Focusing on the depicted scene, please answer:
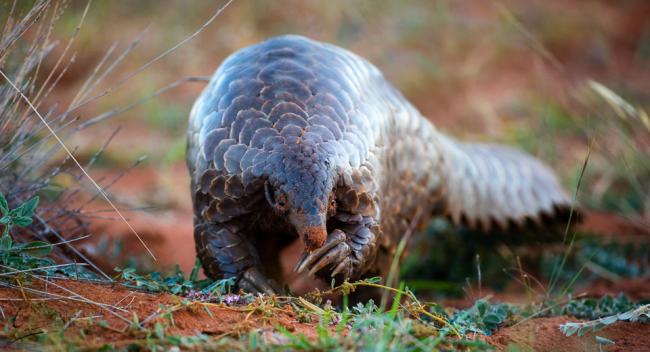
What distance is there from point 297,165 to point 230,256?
518 mm

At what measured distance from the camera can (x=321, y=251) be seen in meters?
2.84

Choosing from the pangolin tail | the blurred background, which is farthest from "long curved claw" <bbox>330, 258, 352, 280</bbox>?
the blurred background

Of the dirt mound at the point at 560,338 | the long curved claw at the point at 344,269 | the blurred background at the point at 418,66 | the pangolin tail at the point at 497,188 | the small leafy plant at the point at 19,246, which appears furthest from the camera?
the blurred background at the point at 418,66

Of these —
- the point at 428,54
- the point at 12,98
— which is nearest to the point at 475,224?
the point at 12,98

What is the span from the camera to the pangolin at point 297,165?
2.81 metres

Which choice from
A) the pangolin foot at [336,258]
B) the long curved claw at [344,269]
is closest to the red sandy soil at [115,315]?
the pangolin foot at [336,258]

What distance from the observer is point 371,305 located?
2.68 metres

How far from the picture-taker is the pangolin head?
274 centimetres

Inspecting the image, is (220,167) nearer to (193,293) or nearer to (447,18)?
(193,293)

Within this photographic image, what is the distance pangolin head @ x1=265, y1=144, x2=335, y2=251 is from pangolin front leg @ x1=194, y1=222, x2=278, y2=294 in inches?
12.4

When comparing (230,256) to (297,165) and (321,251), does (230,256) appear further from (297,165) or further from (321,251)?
(297,165)

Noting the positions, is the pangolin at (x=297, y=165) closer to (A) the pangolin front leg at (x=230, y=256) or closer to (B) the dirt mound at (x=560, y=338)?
(A) the pangolin front leg at (x=230, y=256)

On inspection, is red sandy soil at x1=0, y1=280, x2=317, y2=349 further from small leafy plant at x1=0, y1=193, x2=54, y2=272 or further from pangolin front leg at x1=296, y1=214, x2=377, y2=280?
pangolin front leg at x1=296, y1=214, x2=377, y2=280

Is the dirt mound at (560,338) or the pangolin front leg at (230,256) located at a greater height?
the pangolin front leg at (230,256)
